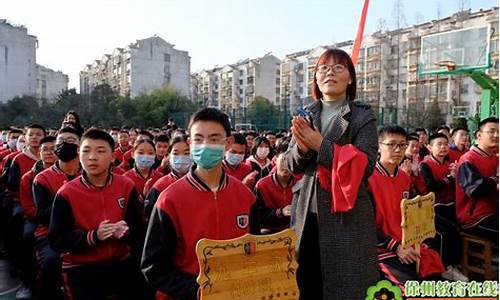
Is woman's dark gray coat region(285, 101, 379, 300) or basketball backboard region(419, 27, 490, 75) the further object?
basketball backboard region(419, 27, 490, 75)

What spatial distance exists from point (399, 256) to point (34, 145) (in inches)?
158

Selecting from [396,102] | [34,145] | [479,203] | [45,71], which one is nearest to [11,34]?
[45,71]

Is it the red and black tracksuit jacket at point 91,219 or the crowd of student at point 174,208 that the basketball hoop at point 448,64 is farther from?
the red and black tracksuit jacket at point 91,219

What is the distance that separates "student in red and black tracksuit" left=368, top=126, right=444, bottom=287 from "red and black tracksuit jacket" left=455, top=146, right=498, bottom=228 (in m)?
0.94

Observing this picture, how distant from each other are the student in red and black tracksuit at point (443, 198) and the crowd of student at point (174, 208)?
0.04ft

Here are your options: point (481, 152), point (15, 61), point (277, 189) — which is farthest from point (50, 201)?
point (15, 61)

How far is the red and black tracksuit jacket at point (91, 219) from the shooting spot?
2.58m

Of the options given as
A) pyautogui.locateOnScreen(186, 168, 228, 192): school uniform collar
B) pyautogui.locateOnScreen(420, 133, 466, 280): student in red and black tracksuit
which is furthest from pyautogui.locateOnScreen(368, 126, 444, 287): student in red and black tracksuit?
pyautogui.locateOnScreen(420, 133, 466, 280): student in red and black tracksuit

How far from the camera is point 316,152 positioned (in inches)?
76.1

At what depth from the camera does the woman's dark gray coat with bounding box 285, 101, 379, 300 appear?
1950 millimetres

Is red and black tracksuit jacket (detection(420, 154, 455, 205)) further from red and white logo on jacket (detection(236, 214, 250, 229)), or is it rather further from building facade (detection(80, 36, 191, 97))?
building facade (detection(80, 36, 191, 97))

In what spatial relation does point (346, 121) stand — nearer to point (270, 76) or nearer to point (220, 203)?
point (220, 203)

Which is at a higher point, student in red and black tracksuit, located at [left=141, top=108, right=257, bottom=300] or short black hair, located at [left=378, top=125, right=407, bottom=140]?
short black hair, located at [left=378, top=125, right=407, bottom=140]

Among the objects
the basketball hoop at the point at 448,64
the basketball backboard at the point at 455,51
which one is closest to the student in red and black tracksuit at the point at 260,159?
the basketball backboard at the point at 455,51
